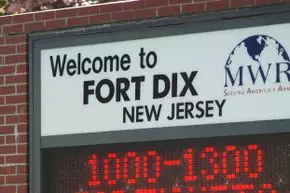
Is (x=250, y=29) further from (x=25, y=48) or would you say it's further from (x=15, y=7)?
(x=15, y=7)

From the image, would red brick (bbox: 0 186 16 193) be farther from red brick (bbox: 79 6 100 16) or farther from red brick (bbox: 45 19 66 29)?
red brick (bbox: 79 6 100 16)

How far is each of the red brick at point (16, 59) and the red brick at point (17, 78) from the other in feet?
0.36

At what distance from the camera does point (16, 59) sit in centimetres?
785

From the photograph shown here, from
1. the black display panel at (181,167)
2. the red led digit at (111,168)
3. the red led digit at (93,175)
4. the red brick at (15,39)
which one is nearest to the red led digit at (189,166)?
the black display panel at (181,167)

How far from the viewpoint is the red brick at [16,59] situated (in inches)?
308

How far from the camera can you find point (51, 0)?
416 inches

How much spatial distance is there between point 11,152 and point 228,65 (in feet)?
6.10

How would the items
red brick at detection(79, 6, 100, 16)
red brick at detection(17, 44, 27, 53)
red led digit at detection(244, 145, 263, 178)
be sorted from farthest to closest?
red brick at detection(17, 44, 27, 53) < red brick at detection(79, 6, 100, 16) < red led digit at detection(244, 145, 263, 178)

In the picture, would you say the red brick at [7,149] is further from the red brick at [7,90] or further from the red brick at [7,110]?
the red brick at [7,90]

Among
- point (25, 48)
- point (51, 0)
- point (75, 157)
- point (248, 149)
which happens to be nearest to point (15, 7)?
point (51, 0)

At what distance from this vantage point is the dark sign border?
696cm

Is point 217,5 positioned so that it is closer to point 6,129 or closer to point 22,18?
point 22,18

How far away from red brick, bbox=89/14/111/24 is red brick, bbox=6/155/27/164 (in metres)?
Answer: 1.14

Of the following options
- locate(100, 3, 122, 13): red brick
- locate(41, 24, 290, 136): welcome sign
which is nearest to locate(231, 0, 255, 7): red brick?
locate(41, 24, 290, 136): welcome sign
